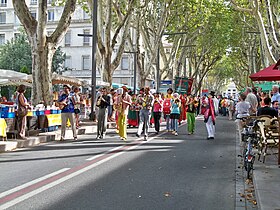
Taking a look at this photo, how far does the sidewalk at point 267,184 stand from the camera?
18.5 ft

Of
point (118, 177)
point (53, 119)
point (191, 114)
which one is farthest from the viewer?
point (191, 114)

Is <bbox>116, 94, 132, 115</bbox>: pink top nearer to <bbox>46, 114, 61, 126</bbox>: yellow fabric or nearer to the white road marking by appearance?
<bbox>46, 114, 61, 126</bbox>: yellow fabric

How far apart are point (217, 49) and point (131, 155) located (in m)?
40.4

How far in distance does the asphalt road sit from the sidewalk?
424 millimetres

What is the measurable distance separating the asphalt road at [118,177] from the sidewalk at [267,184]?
424mm

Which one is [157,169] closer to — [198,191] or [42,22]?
[198,191]

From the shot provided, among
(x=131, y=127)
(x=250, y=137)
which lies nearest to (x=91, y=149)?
(x=250, y=137)

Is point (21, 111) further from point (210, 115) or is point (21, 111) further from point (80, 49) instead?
point (80, 49)

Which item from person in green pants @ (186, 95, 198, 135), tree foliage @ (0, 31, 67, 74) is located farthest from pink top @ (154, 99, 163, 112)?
tree foliage @ (0, 31, 67, 74)

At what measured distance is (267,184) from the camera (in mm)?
6859

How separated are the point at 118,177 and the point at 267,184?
256 centimetres

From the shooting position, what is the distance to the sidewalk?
5645mm

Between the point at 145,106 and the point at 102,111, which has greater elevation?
the point at 145,106

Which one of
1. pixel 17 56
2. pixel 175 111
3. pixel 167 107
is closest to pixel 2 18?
pixel 17 56
